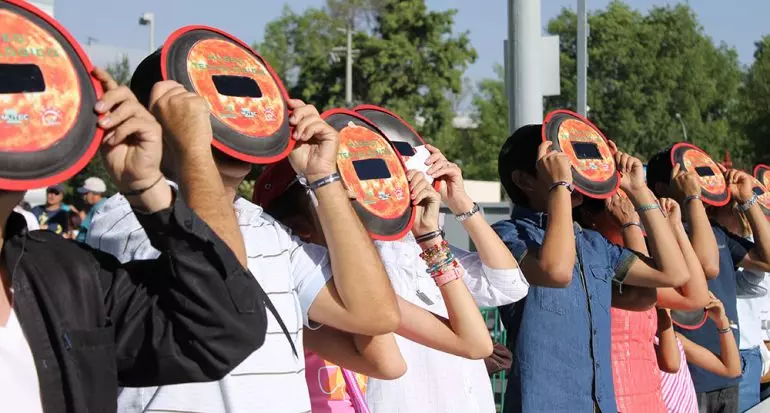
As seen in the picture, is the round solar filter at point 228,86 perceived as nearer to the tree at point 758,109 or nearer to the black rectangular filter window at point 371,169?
the black rectangular filter window at point 371,169

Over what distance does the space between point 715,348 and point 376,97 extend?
3897cm

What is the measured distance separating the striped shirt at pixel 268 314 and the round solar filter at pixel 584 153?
178cm

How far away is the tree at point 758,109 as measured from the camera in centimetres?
5350

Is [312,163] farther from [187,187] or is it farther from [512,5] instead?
[512,5]

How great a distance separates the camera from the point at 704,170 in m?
6.48

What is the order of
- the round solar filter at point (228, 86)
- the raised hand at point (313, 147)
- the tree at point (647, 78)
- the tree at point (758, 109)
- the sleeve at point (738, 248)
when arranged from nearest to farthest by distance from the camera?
the round solar filter at point (228, 86), the raised hand at point (313, 147), the sleeve at point (738, 248), the tree at point (758, 109), the tree at point (647, 78)

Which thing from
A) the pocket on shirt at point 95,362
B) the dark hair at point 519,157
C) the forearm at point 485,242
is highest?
the pocket on shirt at point 95,362

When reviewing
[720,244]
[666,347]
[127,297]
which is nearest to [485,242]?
[666,347]

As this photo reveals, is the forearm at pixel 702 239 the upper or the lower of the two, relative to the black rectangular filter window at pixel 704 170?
lower

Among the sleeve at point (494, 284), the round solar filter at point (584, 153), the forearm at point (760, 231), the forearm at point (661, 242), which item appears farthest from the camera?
the forearm at point (760, 231)

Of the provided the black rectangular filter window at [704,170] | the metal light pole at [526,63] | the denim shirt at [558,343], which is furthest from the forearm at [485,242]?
the metal light pole at [526,63]

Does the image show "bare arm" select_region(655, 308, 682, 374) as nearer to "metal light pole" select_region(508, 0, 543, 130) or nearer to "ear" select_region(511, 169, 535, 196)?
"ear" select_region(511, 169, 535, 196)

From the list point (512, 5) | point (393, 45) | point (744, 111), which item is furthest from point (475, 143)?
point (512, 5)

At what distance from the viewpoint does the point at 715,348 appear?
6242 mm
